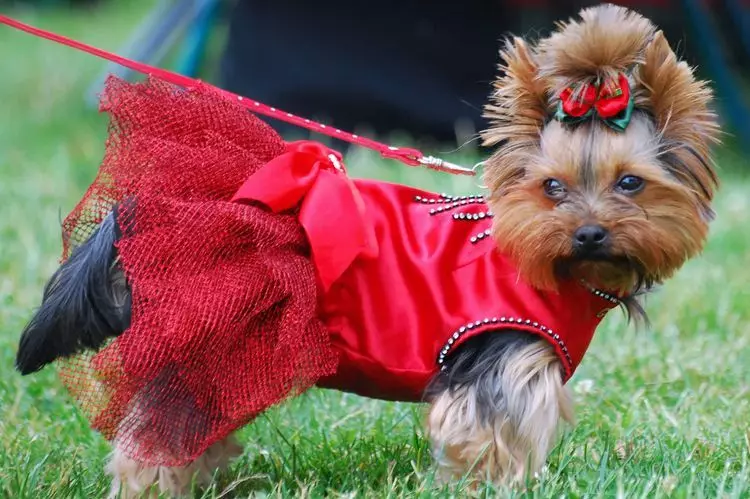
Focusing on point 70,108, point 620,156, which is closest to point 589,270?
point 620,156

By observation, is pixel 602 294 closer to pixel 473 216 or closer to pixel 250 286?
pixel 473 216

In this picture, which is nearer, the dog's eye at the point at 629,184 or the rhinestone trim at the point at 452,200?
the dog's eye at the point at 629,184

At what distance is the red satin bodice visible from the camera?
2717 millimetres

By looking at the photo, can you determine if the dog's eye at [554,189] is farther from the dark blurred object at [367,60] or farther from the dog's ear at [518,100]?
the dark blurred object at [367,60]

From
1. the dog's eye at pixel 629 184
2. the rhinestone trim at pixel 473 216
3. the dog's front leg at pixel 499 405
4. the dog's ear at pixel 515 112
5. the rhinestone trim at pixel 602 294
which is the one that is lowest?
the dog's front leg at pixel 499 405

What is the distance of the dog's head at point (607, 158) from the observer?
259cm

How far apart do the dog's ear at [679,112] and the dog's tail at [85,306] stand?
131 centimetres

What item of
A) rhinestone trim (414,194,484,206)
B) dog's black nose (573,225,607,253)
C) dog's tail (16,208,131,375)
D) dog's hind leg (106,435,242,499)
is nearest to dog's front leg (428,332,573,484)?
dog's black nose (573,225,607,253)

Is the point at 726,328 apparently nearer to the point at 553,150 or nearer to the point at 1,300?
the point at 553,150

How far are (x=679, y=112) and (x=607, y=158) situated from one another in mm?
212

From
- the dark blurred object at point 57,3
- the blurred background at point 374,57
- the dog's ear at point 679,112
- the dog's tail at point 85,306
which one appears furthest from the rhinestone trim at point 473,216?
the dark blurred object at point 57,3

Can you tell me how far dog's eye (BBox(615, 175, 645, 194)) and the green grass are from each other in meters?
0.70

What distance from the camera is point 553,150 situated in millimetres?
2646

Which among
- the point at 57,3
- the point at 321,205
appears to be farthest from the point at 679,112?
the point at 57,3
